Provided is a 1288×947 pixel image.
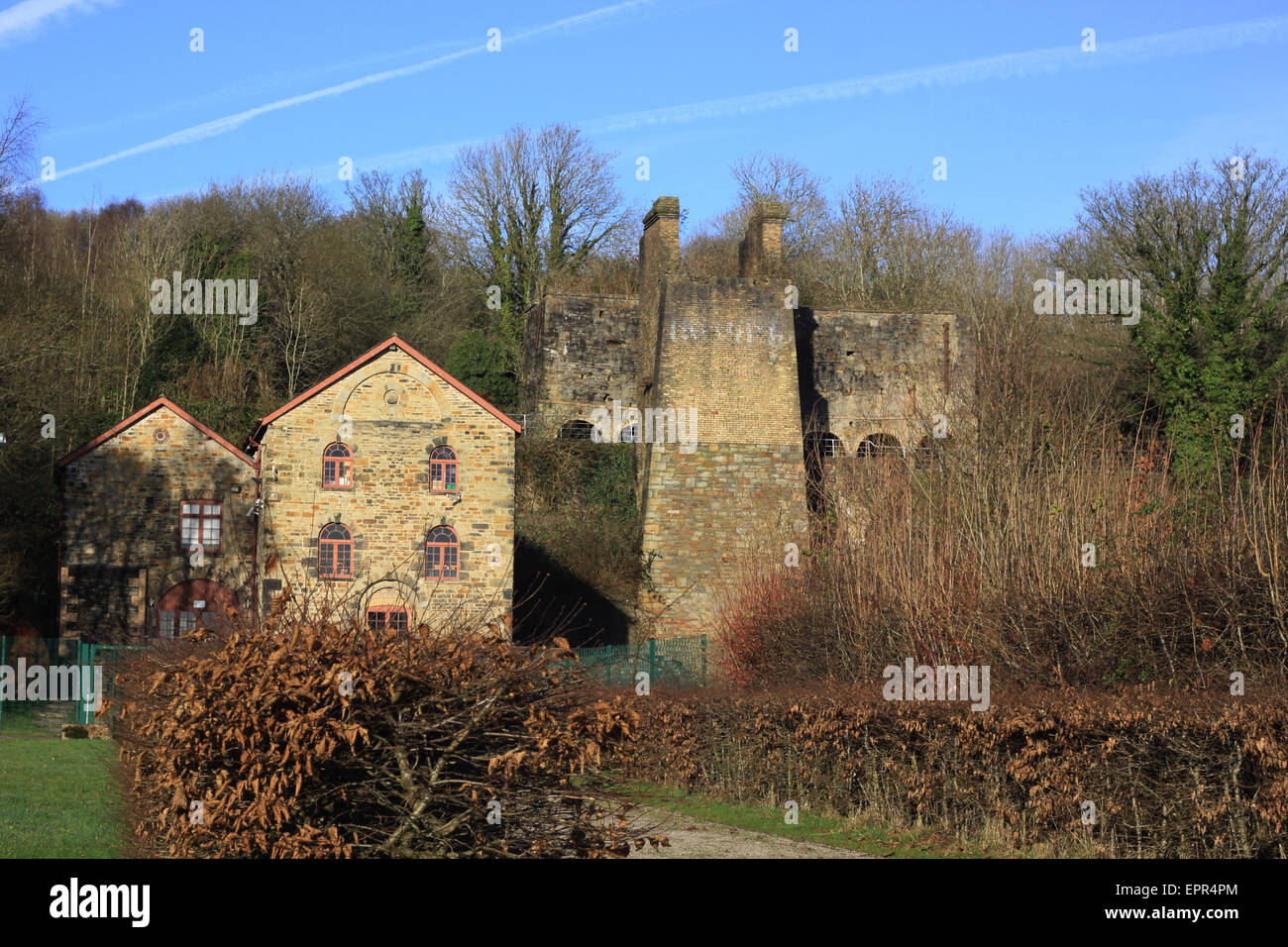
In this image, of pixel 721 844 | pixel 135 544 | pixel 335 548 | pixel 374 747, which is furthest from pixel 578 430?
pixel 374 747

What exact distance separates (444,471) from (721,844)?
17002 millimetres

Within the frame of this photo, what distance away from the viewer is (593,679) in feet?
23.5

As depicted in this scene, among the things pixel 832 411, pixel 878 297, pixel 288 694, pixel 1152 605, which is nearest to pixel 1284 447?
pixel 1152 605

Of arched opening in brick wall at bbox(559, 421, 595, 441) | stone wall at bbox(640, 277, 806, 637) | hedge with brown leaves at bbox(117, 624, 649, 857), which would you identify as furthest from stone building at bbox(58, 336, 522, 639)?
hedge with brown leaves at bbox(117, 624, 649, 857)

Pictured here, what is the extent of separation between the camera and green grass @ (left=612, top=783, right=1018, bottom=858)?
38.6 ft

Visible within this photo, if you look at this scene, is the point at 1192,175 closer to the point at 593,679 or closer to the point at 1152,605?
the point at 1152,605

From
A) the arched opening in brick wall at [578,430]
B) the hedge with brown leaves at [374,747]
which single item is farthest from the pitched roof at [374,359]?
the hedge with brown leaves at [374,747]

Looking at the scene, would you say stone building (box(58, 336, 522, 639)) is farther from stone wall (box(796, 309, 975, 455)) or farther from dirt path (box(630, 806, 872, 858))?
dirt path (box(630, 806, 872, 858))

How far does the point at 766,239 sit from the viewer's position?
108 feet

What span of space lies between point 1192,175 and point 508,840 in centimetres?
3512

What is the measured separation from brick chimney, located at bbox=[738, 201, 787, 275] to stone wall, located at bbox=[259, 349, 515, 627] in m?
9.20

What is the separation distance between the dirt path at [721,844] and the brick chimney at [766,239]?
21487 mm

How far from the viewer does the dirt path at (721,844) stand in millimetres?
11445

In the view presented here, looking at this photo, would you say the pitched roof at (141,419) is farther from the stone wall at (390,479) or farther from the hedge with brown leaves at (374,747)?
the hedge with brown leaves at (374,747)
